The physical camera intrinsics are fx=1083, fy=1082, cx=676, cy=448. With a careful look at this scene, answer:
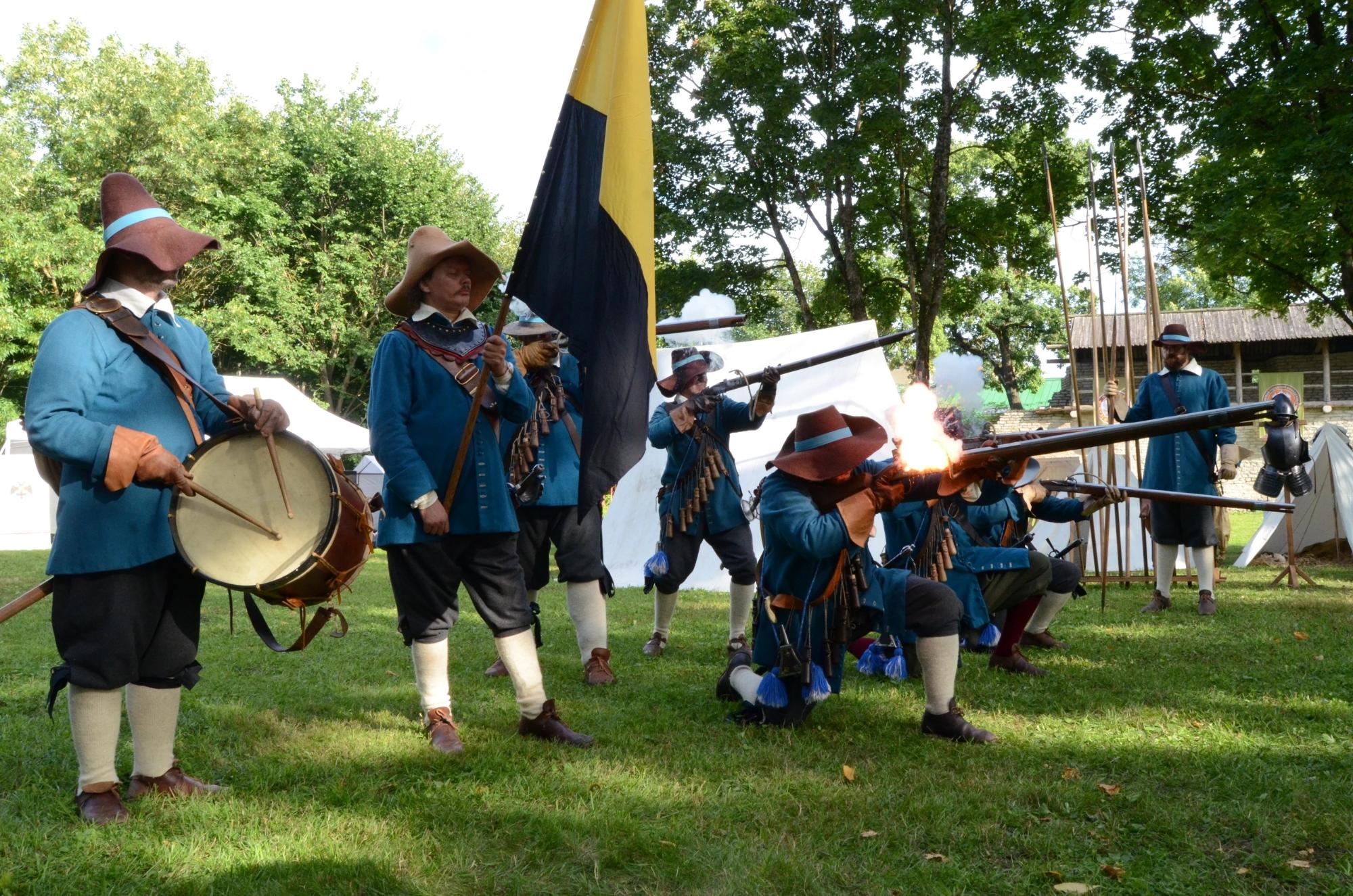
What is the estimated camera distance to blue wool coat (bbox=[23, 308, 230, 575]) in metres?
3.30

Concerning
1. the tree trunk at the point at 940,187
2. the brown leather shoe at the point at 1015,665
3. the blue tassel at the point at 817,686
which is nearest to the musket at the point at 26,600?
the blue tassel at the point at 817,686

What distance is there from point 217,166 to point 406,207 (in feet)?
18.1

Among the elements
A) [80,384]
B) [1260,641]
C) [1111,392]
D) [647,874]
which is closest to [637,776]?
[647,874]

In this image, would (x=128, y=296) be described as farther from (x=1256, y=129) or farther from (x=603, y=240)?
(x=1256, y=129)

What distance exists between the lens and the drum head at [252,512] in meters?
3.55

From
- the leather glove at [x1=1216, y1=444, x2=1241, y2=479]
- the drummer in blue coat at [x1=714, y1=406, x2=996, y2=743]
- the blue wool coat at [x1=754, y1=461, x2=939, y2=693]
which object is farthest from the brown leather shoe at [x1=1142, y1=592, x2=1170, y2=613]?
the blue wool coat at [x1=754, y1=461, x2=939, y2=693]

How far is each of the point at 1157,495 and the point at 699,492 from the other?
2557 mm

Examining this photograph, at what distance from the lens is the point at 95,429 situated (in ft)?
10.9

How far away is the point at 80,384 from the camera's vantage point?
3408mm

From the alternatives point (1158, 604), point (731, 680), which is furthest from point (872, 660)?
point (1158, 604)

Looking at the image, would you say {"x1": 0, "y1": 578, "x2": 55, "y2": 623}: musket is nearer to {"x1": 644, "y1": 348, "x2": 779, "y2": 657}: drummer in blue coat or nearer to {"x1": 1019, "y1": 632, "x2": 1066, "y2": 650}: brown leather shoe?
{"x1": 644, "y1": 348, "x2": 779, "y2": 657}: drummer in blue coat

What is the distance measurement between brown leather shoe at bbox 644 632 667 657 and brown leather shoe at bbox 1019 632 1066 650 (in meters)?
2.23

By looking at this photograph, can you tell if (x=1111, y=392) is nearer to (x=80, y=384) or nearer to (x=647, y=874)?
(x=647, y=874)

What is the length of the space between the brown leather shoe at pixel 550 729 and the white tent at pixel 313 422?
15261 mm
